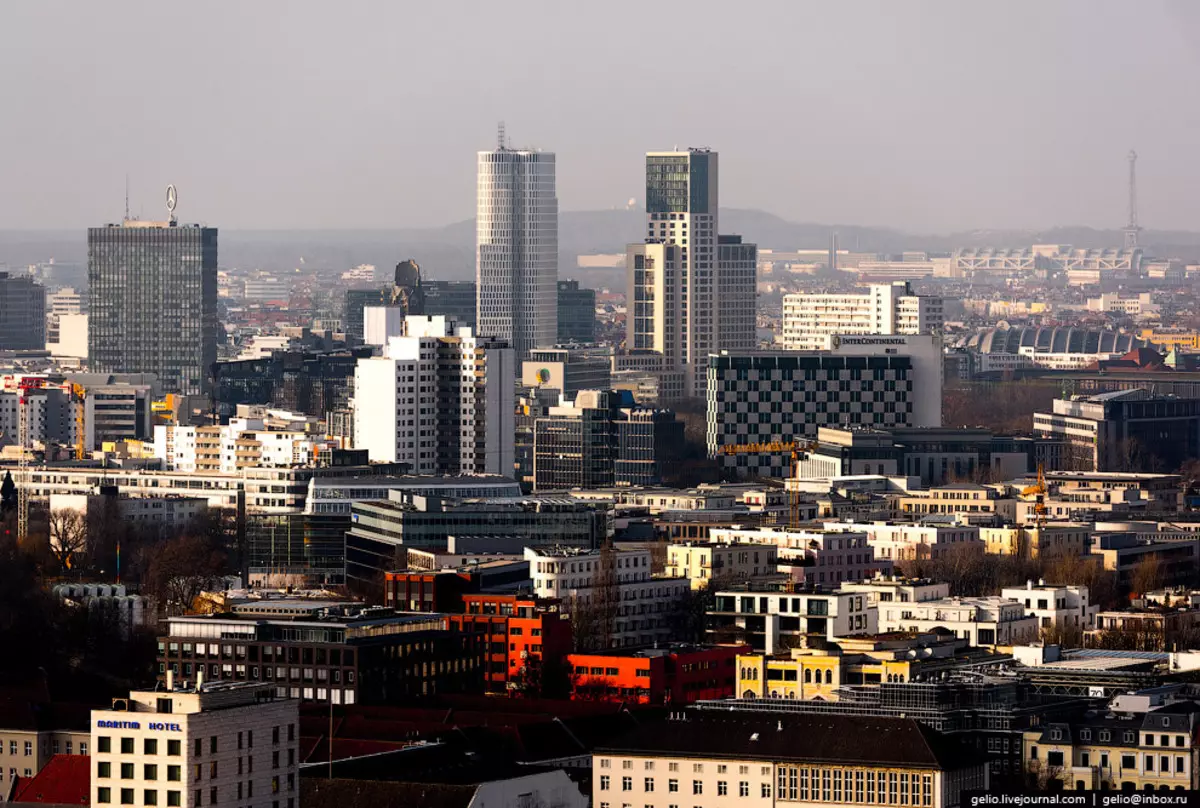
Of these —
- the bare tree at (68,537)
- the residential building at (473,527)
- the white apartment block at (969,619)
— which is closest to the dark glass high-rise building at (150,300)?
the bare tree at (68,537)

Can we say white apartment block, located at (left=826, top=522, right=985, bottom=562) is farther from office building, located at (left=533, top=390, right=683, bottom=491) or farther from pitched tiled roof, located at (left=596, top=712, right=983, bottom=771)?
pitched tiled roof, located at (left=596, top=712, right=983, bottom=771)

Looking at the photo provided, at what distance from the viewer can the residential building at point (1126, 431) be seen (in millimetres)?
138875

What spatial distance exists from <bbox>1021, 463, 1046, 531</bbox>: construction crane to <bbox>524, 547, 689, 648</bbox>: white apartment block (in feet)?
60.9

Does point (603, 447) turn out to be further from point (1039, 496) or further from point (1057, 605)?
point (1057, 605)

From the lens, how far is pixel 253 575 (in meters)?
99.6

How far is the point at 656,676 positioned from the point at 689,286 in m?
119

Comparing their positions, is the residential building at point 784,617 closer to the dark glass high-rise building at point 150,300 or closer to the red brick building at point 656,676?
the red brick building at point 656,676

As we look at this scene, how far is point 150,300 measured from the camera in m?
182

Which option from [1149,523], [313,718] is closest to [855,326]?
[1149,523]

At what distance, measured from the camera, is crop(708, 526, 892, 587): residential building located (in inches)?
3556

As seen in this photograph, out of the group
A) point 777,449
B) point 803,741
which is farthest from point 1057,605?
point 777,449

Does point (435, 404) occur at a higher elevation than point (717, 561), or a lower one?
higher

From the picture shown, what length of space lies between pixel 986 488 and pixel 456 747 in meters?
57.4

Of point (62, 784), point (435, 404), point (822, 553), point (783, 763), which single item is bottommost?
point (62, 784)
